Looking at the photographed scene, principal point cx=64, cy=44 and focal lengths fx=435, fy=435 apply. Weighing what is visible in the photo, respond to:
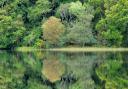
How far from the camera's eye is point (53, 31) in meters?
69.6

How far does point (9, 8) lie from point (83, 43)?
68.9 ft

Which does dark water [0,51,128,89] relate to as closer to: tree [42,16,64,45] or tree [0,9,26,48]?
tree [42,16,64,45]

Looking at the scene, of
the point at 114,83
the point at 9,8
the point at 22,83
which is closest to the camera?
the point at 114,83

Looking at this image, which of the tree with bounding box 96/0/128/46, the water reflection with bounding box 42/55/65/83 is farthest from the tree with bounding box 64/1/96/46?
the water reflection with bounding box 42/55/65/83

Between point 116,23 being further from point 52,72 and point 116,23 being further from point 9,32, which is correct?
point 52,72

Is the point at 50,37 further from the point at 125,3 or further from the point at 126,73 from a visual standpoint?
the point at 126,73

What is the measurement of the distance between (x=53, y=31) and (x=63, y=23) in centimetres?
461

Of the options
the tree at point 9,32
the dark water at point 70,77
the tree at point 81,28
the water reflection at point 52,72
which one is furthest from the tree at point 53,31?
the water reflection at point 52,72

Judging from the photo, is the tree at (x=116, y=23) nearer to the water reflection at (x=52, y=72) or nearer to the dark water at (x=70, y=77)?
the dark water at (x=70, y=77)

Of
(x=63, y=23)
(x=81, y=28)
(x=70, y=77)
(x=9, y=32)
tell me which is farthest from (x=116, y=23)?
(x=70, y=77)

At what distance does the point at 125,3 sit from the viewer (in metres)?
64.2

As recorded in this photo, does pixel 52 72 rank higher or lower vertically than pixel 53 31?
lower

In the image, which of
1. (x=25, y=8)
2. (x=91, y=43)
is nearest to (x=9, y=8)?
(x=25, y=8)

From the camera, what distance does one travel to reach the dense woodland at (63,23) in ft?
214
